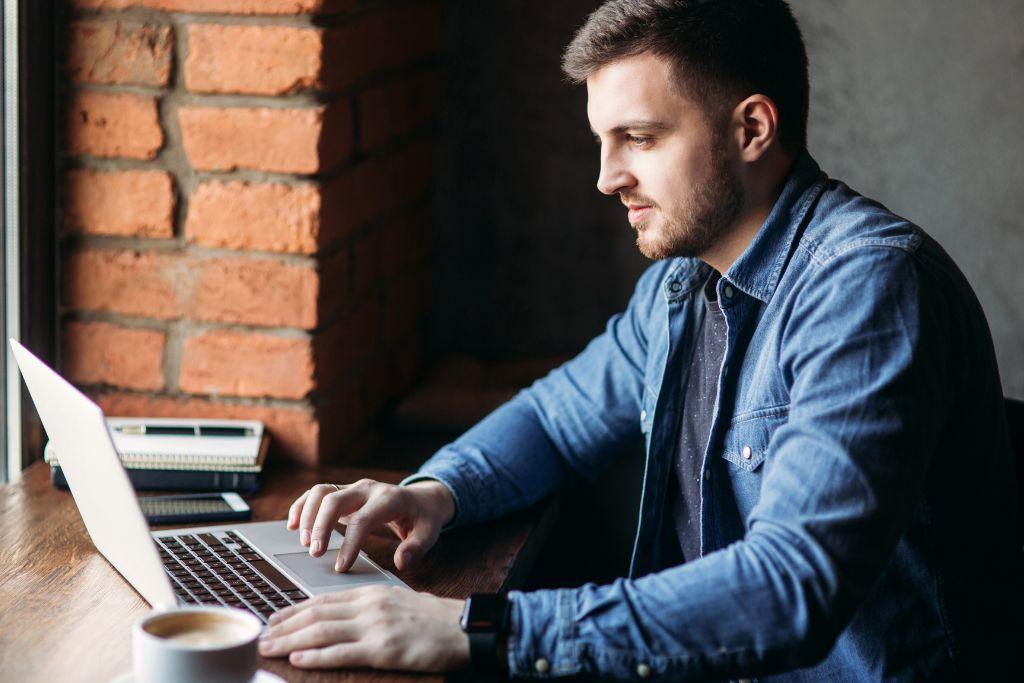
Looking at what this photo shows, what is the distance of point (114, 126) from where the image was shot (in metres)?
1.58

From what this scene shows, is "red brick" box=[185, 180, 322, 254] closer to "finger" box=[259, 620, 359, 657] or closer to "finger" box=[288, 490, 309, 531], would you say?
"finger" box=[288, 490, 309, 531]

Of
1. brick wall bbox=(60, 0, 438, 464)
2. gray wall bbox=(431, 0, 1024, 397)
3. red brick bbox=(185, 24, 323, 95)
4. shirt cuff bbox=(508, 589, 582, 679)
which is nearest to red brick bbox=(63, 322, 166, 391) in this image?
brick wall bbox=(60, 0, 438, 464)

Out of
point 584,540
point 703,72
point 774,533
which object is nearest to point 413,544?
point 774,533

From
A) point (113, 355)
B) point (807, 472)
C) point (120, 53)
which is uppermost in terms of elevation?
point (120, 53)

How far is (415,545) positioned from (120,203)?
26.5 inches

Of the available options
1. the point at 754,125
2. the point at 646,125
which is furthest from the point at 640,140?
the point at 754,125

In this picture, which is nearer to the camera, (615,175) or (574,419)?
(615,175)

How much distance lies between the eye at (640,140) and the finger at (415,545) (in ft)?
1.66

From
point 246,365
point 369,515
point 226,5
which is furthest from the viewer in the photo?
point 246,365

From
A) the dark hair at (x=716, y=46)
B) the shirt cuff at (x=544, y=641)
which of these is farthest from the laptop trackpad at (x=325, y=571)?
the dark hair at (x=716, y=46)

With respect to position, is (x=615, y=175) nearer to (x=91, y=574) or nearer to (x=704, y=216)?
(x=704, y=216)

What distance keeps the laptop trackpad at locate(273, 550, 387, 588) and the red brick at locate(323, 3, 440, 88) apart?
656 mm

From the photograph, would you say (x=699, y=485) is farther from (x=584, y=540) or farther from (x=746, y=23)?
(x=584, y=540)

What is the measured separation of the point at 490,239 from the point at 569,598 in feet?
3.94
